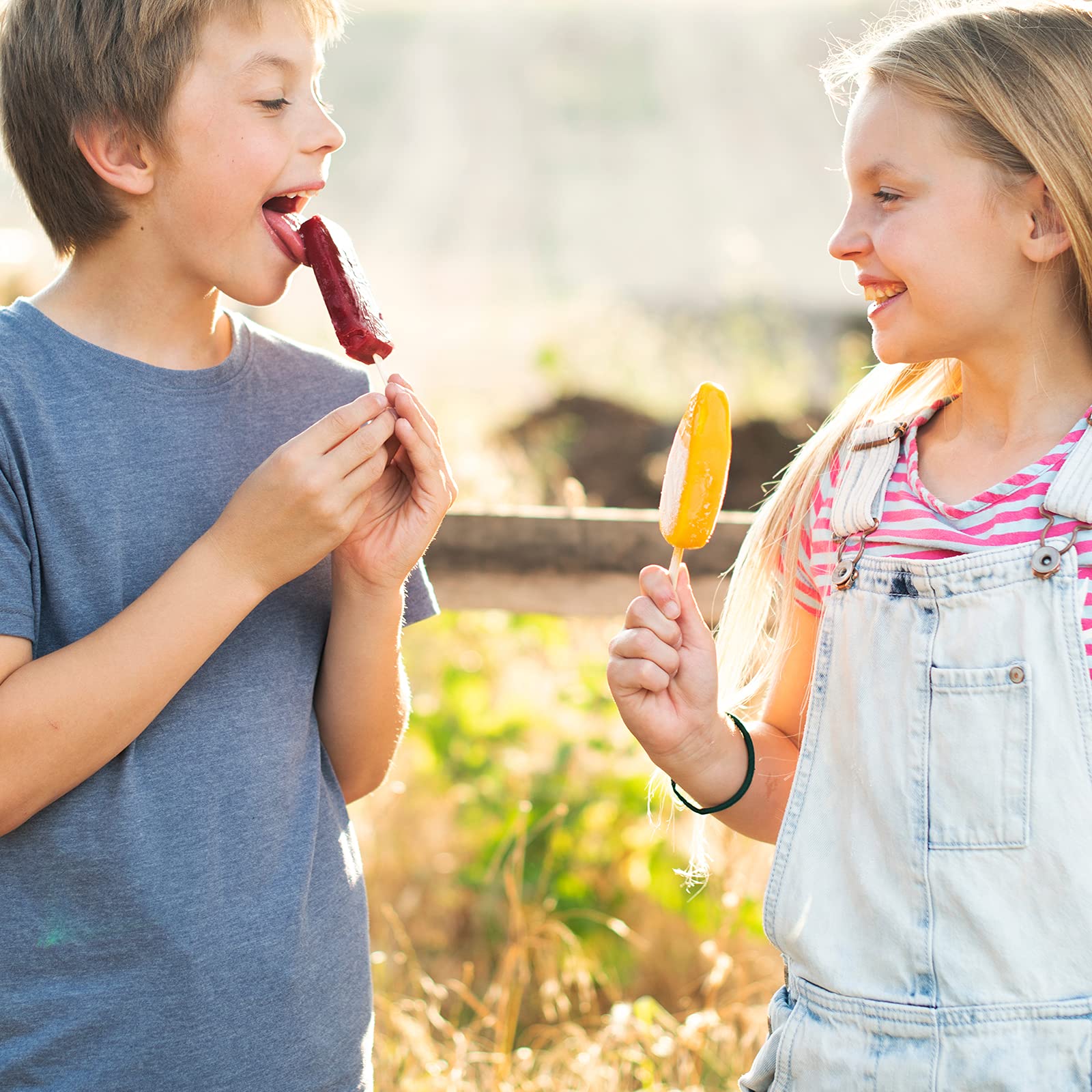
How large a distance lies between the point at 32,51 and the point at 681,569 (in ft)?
3.83

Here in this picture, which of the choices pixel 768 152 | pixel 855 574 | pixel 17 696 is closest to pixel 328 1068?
pixel 17 696

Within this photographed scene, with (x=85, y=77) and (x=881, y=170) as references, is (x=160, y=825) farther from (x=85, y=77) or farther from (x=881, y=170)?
(x=881, y=170)

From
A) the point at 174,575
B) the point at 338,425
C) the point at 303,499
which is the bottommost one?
the point at 174,575

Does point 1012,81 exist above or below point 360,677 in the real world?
above

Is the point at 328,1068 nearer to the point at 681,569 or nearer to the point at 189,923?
the point at 189,923

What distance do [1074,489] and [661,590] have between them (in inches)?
22.3

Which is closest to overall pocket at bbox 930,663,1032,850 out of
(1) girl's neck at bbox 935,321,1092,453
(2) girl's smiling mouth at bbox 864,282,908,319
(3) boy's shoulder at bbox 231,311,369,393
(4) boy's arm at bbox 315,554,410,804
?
(1) girl's neck at bbox 935,321,1092,453

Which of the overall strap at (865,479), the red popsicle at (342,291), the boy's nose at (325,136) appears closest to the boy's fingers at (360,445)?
the red popsicle at (342,291)

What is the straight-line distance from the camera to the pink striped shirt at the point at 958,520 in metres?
1.54

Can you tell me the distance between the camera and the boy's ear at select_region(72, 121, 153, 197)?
Result: 1.64m

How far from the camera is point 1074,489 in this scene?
59.0 inches

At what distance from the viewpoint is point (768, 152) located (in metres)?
20.3

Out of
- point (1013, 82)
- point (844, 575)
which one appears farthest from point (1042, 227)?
point (844, 575)

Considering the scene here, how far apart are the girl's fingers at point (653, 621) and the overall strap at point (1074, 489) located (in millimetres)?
536
